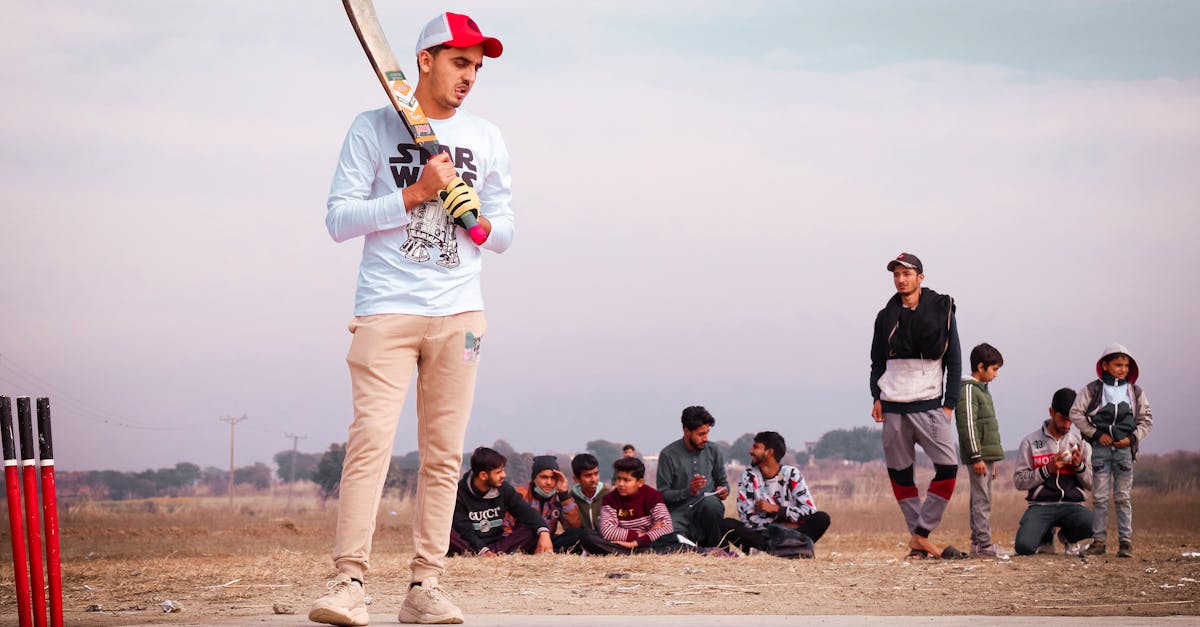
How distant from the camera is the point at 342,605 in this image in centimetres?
398

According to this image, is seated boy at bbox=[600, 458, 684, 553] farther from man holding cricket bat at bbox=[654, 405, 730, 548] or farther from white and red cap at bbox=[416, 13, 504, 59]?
white and red cap at bbox=[416, 13, 504, 59]

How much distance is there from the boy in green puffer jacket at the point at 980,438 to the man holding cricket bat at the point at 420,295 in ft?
19.7

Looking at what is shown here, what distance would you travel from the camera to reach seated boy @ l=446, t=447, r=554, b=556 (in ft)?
31.6

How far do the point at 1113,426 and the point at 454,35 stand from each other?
6977 mm

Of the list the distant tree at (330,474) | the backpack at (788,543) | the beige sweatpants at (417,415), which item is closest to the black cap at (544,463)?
the backpack at (788,543)

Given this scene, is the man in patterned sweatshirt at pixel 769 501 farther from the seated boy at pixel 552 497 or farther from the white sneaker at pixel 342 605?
the white sneaker at pixel 342 605

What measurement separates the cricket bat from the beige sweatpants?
0.41 metres

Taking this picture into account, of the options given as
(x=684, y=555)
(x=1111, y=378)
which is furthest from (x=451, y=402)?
(x=1111, y=378)

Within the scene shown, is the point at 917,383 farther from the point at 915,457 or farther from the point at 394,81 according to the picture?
the point at 394,81

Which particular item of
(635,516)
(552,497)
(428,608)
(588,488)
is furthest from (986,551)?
(428,608)

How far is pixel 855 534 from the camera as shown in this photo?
52.4 feet

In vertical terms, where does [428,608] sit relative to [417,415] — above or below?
below

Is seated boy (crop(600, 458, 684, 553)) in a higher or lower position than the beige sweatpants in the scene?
lower

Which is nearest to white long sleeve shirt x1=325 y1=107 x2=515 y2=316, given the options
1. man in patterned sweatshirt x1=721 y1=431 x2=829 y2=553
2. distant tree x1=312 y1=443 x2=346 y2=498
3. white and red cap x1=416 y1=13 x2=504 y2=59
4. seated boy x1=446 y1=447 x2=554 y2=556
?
white and red cap x1=416 y1=13 x2=504 y2=59
